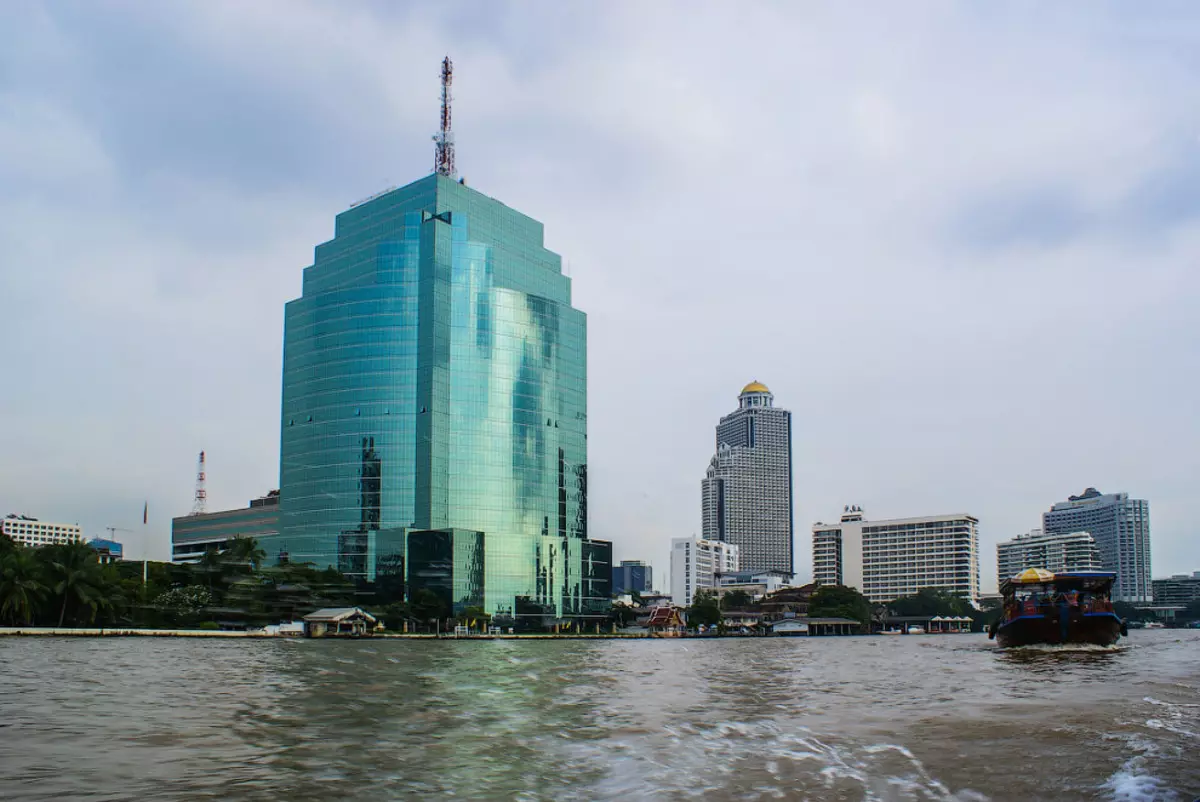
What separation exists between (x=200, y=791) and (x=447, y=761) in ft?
20.9

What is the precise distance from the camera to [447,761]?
25375 mm

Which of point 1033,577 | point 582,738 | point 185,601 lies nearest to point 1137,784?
point 582,738

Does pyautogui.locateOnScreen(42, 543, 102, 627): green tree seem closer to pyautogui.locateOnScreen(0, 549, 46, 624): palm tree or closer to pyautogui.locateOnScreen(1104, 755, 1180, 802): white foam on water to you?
pyautogui.locateOnScreen(0, 549, 46, 624): palm tree

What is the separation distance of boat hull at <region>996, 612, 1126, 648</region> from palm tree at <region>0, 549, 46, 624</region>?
365ft

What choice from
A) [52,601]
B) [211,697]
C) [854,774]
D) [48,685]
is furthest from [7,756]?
[52,601]

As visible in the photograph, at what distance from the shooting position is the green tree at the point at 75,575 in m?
125

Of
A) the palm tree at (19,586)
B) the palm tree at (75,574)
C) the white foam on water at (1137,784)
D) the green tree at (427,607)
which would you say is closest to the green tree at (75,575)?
the palm tree at (75,574)

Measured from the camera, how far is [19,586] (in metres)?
117

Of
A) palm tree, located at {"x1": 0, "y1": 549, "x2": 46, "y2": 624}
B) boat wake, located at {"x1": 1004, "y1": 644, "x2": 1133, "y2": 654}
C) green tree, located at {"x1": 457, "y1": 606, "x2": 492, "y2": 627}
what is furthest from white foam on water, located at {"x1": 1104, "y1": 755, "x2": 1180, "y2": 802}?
green tree, located at {"x1": 457, "y1": 606, "x2": 492, "y2": 627}

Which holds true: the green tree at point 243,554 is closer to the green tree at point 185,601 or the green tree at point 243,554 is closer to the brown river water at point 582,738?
the green tree at point 185,601

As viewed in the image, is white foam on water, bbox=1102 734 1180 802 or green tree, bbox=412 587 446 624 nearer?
white foam on water, bbox=1102 734 1180 802

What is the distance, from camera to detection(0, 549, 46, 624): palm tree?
11681cm

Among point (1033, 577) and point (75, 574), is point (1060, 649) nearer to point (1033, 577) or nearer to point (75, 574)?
point (1033, 577)

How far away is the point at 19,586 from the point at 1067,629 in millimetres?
116214
